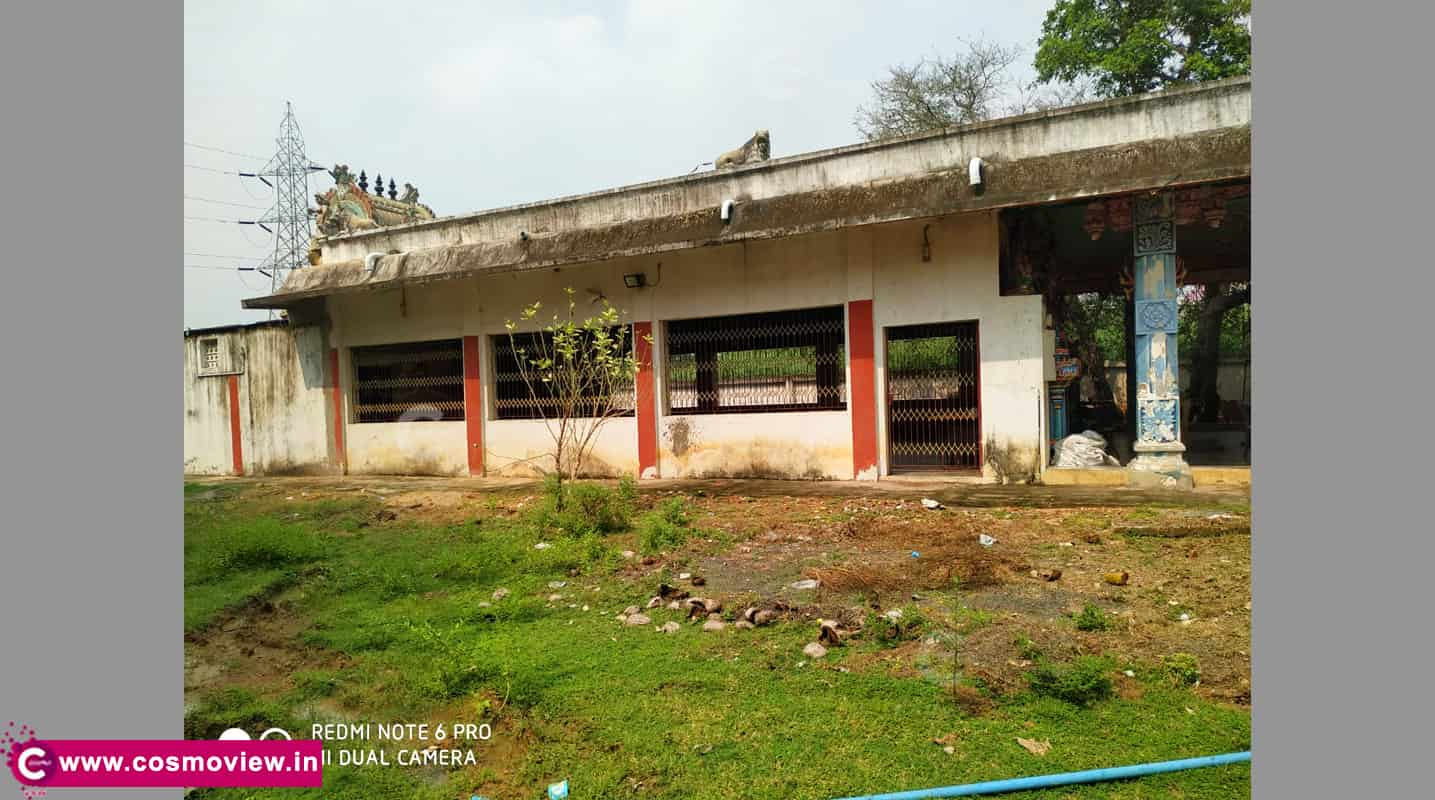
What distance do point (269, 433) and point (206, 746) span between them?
11.2m

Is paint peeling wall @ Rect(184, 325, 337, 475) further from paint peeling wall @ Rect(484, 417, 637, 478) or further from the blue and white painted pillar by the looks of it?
the blue and white painted pillar

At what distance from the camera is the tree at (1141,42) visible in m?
14.5

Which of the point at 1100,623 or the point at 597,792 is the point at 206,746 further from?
the point at 1100,623

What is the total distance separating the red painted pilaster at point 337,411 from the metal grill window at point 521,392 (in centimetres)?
285

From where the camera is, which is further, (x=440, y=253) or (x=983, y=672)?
(x=440, y=253)

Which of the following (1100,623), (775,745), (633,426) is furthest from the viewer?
(633,426)

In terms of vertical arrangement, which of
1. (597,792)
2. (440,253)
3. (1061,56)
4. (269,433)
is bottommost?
(597,792)

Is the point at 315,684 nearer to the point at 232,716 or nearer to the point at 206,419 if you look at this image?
the point at 232,716

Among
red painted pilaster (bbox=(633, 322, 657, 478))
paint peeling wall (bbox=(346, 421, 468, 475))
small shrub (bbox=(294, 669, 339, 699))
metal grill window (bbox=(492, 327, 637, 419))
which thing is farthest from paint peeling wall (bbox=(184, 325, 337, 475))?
small shrub (bbox=(294, 669, 339, 699))

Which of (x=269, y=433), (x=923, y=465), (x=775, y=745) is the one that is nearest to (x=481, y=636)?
(x=775, y=745)

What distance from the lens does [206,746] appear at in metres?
2.57

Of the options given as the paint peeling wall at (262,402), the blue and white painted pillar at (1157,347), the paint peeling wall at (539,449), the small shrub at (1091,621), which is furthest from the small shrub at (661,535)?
the paint peeling wall at (262,402)

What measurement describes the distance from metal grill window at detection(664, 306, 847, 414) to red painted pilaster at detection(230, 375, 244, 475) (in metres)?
7.74
